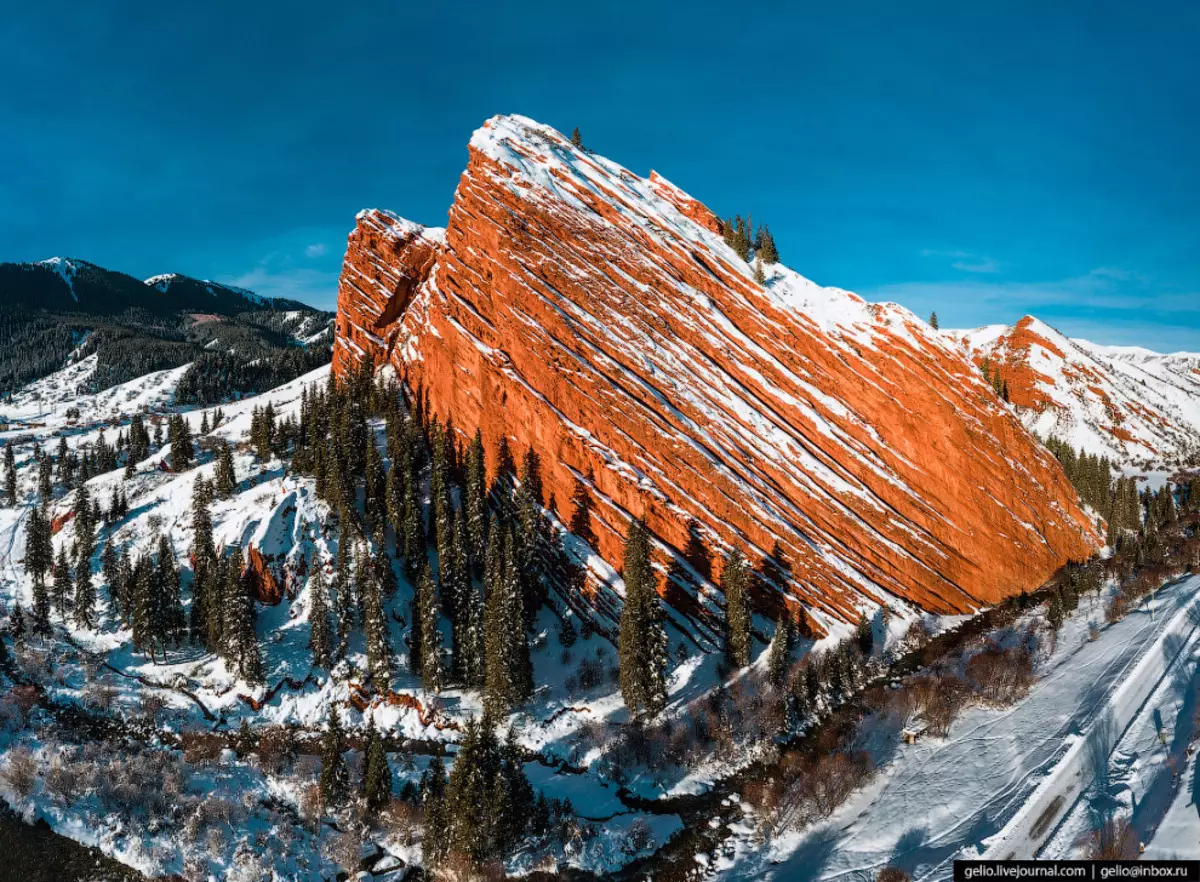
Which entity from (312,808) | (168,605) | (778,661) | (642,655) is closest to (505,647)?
(642,655)

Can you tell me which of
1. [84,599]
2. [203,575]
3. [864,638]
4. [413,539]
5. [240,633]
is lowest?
[864,638]

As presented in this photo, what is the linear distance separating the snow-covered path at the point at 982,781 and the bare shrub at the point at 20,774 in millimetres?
45959

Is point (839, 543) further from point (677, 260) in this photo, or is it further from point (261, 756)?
point (261, 756)

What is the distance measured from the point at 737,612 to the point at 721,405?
76.5ft

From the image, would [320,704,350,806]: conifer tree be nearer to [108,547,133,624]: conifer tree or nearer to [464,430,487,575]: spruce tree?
[464,430,487,575]: spruce tree

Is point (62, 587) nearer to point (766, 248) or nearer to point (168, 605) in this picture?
point (168, 605)

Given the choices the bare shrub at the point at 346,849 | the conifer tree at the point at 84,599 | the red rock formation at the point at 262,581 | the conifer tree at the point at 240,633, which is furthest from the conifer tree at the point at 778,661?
the conifer tree at the point at 84,599

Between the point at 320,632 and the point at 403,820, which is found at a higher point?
the point at 320,632

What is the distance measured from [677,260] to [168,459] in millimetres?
87924

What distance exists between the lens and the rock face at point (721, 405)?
61.8 meters

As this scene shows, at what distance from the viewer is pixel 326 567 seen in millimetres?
58781

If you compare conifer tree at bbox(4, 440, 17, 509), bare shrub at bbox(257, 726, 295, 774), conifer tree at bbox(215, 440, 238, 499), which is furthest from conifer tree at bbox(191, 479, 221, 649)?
conifer tree at bbox(4, 440, 17, 509)

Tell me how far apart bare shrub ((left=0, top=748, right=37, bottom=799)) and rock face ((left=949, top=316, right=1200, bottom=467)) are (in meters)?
179

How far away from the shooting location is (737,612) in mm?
53875
